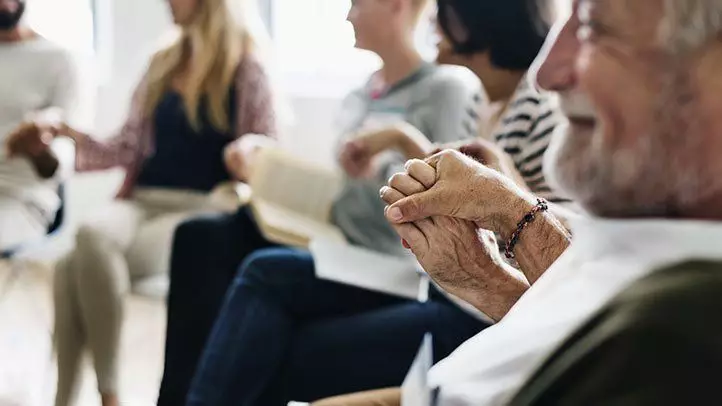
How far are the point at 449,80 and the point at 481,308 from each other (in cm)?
81

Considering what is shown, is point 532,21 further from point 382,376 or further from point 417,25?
point 382,376

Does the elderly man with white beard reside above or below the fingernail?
above

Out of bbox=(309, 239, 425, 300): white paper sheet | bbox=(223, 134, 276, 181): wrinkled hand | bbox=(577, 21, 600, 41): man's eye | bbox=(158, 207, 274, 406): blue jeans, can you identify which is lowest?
bbox=(158, 207, 274, 406): blue jeans

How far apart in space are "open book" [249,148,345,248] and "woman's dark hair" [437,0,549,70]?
0.42 metres

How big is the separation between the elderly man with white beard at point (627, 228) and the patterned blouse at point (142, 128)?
1.44 m

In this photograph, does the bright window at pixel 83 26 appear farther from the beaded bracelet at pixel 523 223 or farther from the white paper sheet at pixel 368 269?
the beaded bracelet at pixel 523 223

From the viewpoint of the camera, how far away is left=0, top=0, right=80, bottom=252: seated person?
80.7 inches

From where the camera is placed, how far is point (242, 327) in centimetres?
144

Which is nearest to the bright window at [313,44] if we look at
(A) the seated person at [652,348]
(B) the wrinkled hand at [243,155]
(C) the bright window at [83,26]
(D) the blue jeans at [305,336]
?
(C) the bright window at [83,26]

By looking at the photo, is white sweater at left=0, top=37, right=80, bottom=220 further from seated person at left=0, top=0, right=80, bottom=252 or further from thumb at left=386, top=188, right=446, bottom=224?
thumb at left=386, top=188, right=446, bottom=224

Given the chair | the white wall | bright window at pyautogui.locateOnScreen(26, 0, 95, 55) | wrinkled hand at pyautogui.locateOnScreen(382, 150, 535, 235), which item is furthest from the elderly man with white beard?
bright window at pyautogui.locateOnScreen(26, 0, 95, 55)

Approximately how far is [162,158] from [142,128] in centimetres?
11

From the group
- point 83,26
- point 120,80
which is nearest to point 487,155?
point 120,80

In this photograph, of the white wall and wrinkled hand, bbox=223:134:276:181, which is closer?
wrinkled hand, bbox=223:134:276:181
